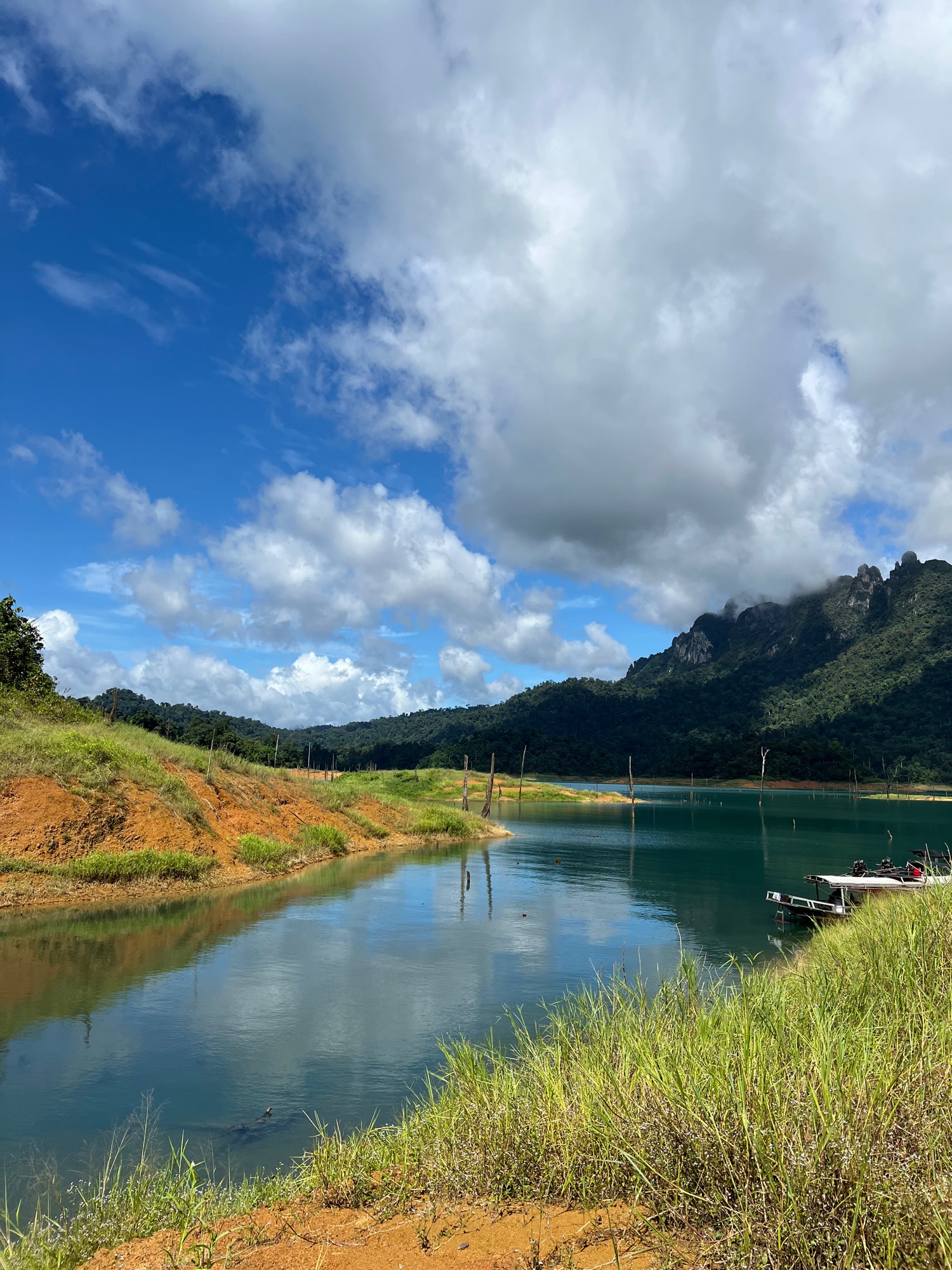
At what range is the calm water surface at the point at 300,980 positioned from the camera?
32.2 ft

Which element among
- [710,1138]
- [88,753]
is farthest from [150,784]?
[710,1138]

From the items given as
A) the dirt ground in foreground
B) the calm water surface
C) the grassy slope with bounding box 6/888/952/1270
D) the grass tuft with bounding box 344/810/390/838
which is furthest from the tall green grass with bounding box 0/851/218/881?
the dirt ground in foreground

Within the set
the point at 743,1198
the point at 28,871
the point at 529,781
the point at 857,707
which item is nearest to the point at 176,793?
the point at 28,871

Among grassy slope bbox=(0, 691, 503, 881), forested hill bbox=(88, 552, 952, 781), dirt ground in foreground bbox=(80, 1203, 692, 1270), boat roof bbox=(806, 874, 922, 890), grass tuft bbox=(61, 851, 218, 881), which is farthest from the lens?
forested hill bbox=(88, 552, 952, 781)

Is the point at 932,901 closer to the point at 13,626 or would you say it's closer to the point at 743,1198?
the point at 743,1198

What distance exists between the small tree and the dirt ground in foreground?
35363mm

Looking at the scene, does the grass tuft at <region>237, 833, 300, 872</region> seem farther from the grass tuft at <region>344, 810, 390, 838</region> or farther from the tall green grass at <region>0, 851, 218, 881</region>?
the grass tuft at <region>344, 810, 390, 838</region>

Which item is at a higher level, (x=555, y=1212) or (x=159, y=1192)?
(x=555, y=1212)

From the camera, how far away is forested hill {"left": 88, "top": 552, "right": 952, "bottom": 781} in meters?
126

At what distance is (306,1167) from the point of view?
23.2 feet

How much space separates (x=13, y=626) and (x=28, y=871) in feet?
69.8

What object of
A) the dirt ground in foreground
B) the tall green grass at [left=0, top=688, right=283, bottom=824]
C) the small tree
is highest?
the small tree

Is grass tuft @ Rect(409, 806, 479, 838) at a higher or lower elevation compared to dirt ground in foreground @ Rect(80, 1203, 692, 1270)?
lower

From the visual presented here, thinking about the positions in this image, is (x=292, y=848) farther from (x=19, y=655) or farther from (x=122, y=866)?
(x=19, y=655)
